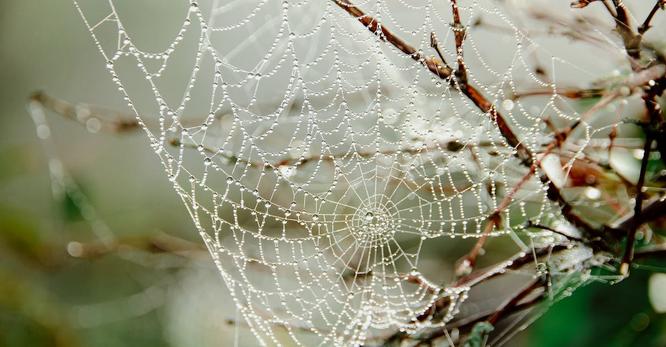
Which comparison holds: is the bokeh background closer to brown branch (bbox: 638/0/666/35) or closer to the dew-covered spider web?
the dew-covered spider web

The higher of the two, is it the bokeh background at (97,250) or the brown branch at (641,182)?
the bokeh background at (97,250)

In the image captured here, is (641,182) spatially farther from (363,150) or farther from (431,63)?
(363,150)

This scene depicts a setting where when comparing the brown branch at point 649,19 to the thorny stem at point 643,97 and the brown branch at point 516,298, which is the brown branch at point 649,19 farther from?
the brown branch at point 516,298

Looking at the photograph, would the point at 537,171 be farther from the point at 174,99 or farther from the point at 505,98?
the point at 174,99

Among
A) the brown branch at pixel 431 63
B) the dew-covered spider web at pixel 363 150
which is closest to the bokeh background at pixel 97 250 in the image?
the dew-covered spider web at pixel 363 150

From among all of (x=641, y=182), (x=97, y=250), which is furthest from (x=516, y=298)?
(x=97, y=250)

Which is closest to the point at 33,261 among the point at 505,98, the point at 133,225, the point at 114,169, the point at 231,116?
the point at 133,225

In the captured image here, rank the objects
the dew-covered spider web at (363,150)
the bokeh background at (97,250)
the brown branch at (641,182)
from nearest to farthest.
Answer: the brown branch at (641,182) → the dew-covered spider web at (363,150) → the bokeh background at (97,250)
